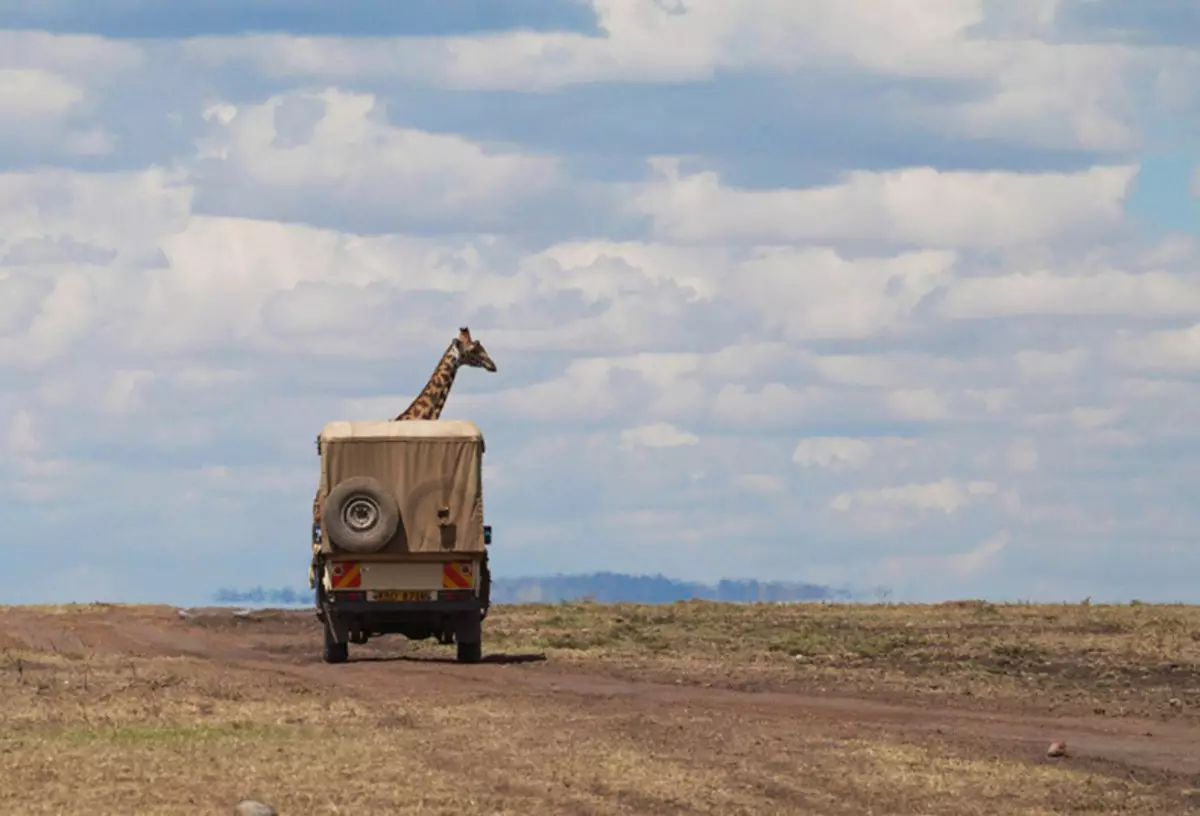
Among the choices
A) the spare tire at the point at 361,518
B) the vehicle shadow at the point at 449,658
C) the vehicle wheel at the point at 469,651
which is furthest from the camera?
the vehicle shadow at the point at 449,658

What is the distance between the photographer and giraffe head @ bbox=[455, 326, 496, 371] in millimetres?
44625

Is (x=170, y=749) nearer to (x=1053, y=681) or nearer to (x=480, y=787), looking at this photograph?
(x=480, y=787)

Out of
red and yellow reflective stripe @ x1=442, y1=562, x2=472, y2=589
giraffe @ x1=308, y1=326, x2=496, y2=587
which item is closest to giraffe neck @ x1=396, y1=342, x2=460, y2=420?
giraffe @ x1=308, y1=326, x2=496, y2=587

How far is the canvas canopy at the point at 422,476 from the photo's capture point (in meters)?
32.7

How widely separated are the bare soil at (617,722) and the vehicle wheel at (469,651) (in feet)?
1.27

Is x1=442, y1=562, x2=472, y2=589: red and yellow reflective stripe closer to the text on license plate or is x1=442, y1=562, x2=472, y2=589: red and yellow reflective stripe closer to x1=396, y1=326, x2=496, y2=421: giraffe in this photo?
the text on license plate

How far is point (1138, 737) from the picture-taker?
2372 cm

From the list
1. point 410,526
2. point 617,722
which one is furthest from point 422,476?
point 617,722

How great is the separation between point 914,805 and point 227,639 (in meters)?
27.4

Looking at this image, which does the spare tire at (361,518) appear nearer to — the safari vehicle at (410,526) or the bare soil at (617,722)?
the safari vehicle at (410,526)

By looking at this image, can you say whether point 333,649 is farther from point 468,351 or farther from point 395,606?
point 468,351

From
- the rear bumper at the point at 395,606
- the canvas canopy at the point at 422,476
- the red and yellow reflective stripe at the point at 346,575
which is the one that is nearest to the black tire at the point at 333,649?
the rear bumper at the point at 395,606

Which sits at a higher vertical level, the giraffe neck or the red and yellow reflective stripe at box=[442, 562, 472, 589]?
the giraffe neck

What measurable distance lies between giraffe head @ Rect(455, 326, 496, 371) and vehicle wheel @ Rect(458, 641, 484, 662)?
11.8m
